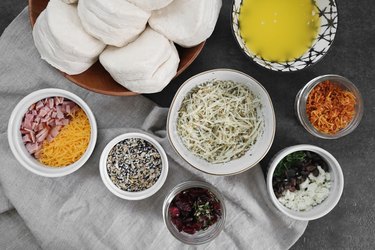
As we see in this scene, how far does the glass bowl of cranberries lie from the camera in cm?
181

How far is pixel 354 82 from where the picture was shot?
194 centimetres

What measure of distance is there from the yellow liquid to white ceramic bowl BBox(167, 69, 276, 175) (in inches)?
5.1

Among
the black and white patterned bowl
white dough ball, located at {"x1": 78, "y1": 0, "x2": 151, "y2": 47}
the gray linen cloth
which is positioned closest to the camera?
white dough ball, located at {"x1": 78, "y1": 0, "x2": 151, "y2": 47}

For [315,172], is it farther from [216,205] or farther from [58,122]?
[58,122]

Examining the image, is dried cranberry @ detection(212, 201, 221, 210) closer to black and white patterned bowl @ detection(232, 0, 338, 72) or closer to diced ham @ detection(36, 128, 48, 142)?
black and white patterned bowl @ detection(232, 0, 338, 72)


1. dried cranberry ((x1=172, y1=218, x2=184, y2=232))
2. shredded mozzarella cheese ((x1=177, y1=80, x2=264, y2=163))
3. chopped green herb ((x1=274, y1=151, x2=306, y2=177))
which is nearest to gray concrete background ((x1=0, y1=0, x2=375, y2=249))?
chopped green herb ((x1=274, y1=151, x2=306, y2=177))

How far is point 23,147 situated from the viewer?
1800 millimetres

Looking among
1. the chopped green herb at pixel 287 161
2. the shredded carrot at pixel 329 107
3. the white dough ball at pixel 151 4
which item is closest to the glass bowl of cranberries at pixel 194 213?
the chopped green herb at pixel 287 161

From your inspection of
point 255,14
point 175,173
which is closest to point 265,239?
point 175,173

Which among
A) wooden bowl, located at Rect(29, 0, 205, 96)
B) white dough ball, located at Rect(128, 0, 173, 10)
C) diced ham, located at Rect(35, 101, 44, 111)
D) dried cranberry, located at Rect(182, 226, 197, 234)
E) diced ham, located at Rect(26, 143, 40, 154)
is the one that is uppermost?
white dough ball, located at Rect(128, 0, 173, 10)

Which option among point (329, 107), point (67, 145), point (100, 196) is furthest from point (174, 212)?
point (329, 107)

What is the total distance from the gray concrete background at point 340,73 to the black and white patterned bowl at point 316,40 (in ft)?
0.43

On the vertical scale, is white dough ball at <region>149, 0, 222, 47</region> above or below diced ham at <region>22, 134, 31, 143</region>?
above

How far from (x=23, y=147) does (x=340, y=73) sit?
4.02 ft
